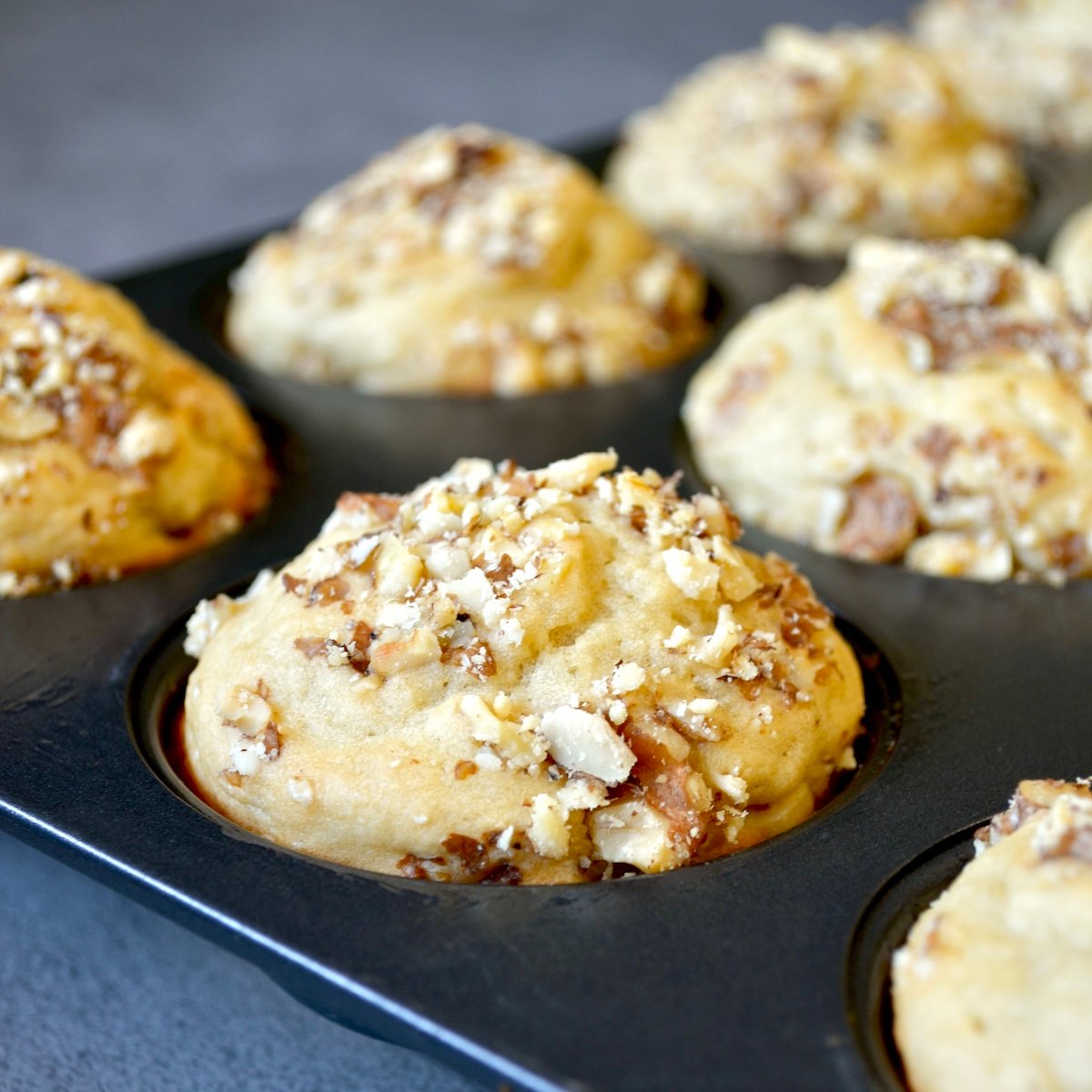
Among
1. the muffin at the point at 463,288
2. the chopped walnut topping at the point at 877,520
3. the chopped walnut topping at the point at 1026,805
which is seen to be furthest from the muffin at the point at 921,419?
the chopped walnut topping at the point at 1026,805

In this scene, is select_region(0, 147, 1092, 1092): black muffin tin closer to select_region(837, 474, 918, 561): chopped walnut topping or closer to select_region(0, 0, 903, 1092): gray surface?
select_region(837, 474, 918, 561): chopped walnut topping

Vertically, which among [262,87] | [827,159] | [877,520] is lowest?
[262,87]

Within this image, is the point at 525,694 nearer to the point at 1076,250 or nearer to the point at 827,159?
the point at 1076,250

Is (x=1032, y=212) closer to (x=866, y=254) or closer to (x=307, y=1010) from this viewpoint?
(x=866, y=254)

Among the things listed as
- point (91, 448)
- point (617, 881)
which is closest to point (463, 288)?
point (91, 448)

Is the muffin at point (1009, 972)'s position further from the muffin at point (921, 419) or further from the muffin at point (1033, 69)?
the muffin at point (1033, 69)

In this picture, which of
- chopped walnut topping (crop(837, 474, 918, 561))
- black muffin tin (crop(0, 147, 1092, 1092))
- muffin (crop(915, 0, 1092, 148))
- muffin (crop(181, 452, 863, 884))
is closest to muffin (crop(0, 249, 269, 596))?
black muffin tin (crop(0, 147, 1092, 1092))

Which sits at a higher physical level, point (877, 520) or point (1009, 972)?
point (1009, 972)
